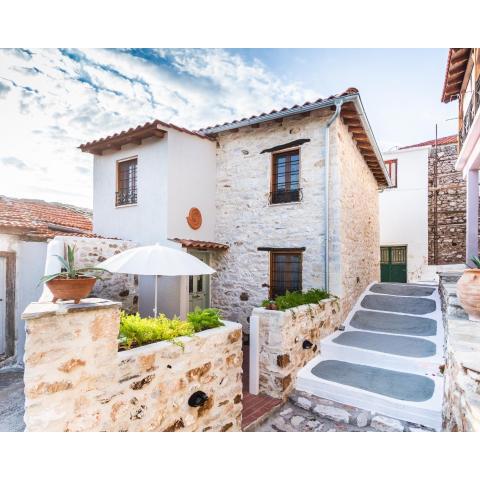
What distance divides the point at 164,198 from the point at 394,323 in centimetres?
492

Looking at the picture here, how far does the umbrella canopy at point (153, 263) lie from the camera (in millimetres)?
3188

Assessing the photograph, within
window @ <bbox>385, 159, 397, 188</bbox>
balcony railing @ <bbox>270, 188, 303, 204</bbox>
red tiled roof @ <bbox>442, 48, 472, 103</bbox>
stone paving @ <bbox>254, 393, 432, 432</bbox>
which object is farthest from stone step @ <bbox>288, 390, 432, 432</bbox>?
window @ <bbox>385, 159, 397, 188</bbox>

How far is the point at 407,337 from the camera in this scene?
473cm

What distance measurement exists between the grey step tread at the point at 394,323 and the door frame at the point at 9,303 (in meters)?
5.62

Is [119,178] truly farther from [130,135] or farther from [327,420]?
[327,420]

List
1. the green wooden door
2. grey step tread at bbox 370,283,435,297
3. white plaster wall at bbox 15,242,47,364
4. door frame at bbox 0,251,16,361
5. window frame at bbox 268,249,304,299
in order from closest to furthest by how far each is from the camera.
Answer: door frame at bbox 0,251,16,361 → white plaster wall at bbox 15,242,47,364 → window frame at bbox 268,249,304,299 → grey step tread at bbox 370,283,435,297 → the green wooden door

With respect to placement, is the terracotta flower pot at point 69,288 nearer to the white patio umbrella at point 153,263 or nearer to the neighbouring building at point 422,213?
the white patio umbrella at point 153,263

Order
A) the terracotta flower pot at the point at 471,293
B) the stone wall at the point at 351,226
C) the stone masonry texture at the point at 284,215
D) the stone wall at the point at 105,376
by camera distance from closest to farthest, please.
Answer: the stone wall at the point at 105,376
the terracotta flower pot at the point at 471,293
the stone wall at the point at 351,226
the stone masonry texture at the point at 284,215

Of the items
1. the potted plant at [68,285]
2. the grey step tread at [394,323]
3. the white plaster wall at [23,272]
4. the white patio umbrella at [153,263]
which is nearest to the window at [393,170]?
the grey step tread at [394,323]

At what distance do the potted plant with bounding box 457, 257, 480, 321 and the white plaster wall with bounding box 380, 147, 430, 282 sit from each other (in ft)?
26.1

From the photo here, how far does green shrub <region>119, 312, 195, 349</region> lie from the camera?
7.44ft

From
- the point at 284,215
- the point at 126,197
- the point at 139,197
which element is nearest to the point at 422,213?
the point at 284,215

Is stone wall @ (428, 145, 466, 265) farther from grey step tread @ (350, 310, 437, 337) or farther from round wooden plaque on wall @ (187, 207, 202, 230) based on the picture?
round wooden plaque on wall @ (187, 207, 202, 230)
